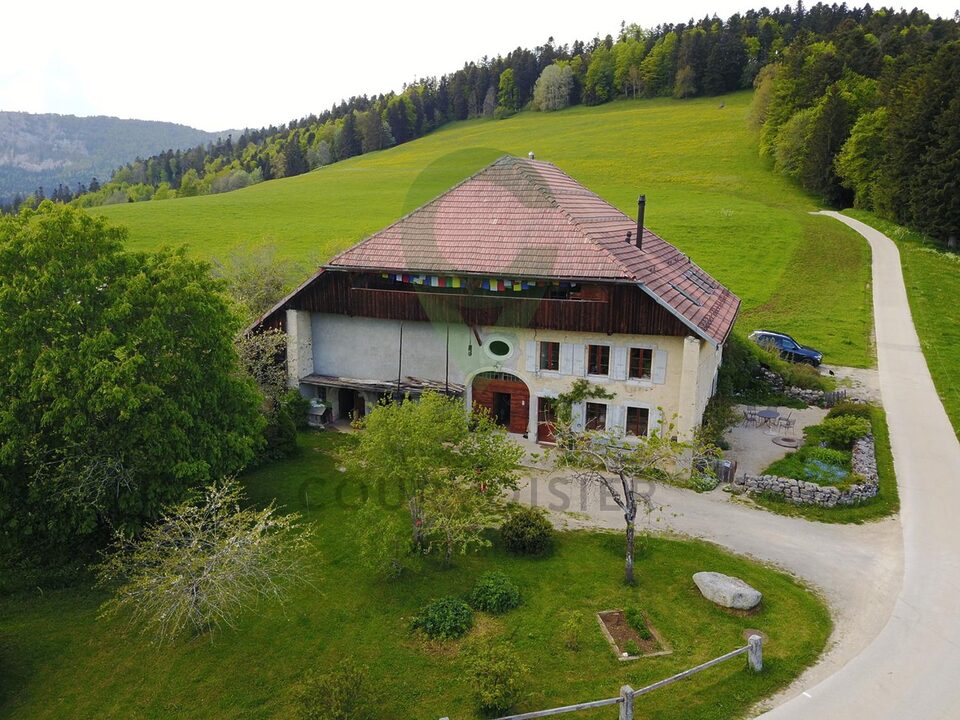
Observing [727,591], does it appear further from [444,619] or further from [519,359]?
[519,359]

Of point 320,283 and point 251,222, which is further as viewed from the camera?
point 251,222

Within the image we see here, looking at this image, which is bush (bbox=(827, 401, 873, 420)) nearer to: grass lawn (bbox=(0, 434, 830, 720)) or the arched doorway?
the arched doorway

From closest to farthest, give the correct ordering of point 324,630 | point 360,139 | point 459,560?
point 324,630 < point 459,560 < point 360,139

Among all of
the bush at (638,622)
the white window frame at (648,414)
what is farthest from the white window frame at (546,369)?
the bush at (638,622)

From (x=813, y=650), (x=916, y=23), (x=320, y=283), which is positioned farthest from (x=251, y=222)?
(x=916, y=23)

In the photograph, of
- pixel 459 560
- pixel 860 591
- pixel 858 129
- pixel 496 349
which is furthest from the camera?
pixel 858 129

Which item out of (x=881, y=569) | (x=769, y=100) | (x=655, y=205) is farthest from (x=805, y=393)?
(x=769, y=100)

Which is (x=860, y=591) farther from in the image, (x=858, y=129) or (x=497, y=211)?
(x=858, y=129)
